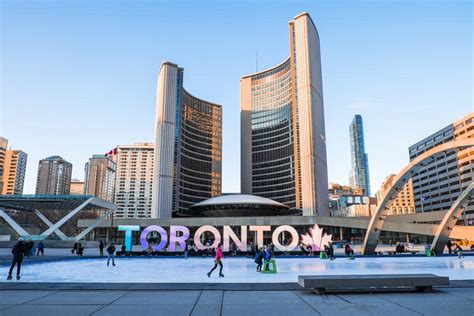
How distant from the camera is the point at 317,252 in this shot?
3984 centimetres

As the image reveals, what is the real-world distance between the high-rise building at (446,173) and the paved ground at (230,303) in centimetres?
11385

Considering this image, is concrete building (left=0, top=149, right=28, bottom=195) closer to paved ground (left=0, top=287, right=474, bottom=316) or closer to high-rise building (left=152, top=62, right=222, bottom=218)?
high-rise building (left=152, top=62, right=222, bottom=218)

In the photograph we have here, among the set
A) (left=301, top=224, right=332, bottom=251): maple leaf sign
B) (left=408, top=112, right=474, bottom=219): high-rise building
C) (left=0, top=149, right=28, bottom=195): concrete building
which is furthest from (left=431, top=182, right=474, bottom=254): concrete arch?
(left=0, top=149, right=28, bottom=195): concrete building

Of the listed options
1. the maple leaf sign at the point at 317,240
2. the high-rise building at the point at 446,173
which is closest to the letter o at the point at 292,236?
the maple leaf sign at the point at 317,240

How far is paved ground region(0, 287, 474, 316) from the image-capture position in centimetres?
866

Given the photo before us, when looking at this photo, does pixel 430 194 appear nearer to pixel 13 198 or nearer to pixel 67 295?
pixel 13 198

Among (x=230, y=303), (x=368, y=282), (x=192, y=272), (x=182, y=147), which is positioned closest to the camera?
(x=230, y=303)

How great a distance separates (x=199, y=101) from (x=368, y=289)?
497ft

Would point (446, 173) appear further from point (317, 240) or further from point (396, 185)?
point (317, 240)

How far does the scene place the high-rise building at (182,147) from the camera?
115 meters

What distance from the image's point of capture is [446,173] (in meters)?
135

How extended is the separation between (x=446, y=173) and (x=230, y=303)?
489 feet

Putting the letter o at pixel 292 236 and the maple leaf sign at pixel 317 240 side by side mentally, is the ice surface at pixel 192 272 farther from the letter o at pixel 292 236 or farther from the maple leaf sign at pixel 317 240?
the maple leaf sign at pixel 317 240

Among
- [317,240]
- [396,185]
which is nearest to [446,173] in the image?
[396,185]
